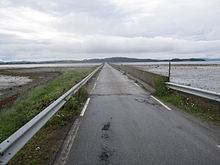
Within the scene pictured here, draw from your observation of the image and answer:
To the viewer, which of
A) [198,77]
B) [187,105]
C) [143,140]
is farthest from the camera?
[198,77]

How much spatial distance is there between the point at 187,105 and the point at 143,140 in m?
4.69

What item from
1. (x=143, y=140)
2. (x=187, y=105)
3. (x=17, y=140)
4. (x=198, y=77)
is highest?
(x=17, y=140)

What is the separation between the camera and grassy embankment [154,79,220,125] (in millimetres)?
6637

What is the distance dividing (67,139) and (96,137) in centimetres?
74

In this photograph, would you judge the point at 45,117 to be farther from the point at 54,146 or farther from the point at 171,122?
the point at 171,122

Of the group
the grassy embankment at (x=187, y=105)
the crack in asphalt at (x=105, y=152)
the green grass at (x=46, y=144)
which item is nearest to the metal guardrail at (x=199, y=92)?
the grassy embankment at (x=187, y=105)

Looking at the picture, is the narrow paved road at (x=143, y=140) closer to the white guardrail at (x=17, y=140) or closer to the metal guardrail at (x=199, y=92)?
the white guardrail at (x=17, y=140)

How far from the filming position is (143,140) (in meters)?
4.59

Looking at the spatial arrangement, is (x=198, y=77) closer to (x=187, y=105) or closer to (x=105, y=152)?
(x=187, y=105)

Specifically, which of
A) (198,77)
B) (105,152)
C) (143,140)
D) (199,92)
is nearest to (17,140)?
(105,152)

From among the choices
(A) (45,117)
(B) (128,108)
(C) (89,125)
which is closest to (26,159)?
(A) (45,117)

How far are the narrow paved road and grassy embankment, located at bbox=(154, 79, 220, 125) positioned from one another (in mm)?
588

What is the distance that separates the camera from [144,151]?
4.01 meters

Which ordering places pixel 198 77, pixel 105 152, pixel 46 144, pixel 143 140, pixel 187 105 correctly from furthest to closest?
1. pixel 198 77
2. pixel 187 105
3. pixel 143 140
4. pixel 46 144
5. pixel 105 152
